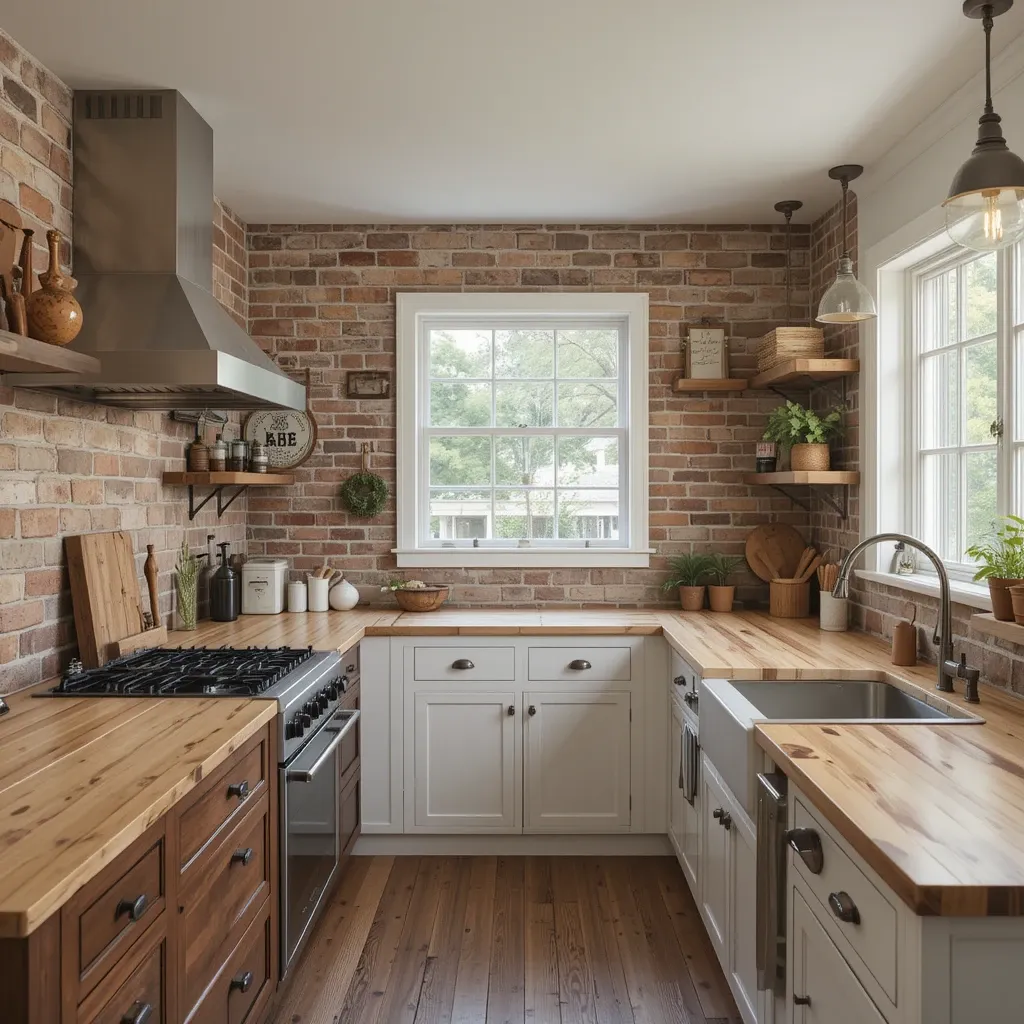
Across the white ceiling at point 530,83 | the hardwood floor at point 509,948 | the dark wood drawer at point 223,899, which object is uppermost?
the white ceiling at point 530,83

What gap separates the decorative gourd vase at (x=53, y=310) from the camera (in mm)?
2162

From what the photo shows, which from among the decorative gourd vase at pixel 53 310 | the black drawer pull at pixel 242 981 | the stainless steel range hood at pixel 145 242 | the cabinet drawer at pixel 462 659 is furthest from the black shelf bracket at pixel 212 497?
the black drawer pull at pixel 242 981

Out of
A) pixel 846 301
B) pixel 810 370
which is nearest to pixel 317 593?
pixel 810 370

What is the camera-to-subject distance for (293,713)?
2.47 meters

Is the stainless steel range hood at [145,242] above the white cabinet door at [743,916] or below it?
above

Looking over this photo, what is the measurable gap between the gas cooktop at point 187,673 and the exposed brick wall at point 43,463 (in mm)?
152

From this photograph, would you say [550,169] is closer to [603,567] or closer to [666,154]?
[666,154]

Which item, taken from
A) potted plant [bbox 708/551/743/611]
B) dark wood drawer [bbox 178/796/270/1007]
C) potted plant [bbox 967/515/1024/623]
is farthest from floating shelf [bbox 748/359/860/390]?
dark wood drawer [bbox 178/796/270/1007]

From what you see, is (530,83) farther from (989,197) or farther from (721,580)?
(721,580)

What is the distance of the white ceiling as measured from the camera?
7.38 ft

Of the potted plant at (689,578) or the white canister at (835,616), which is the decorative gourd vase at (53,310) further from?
the white canister at (835,616)

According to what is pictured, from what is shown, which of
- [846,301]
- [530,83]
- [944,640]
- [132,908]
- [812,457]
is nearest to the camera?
[132,908]

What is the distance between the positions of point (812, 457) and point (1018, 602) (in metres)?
1.56

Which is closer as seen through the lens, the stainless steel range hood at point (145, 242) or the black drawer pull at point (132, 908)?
the black drawer pull at point (132, 908)
